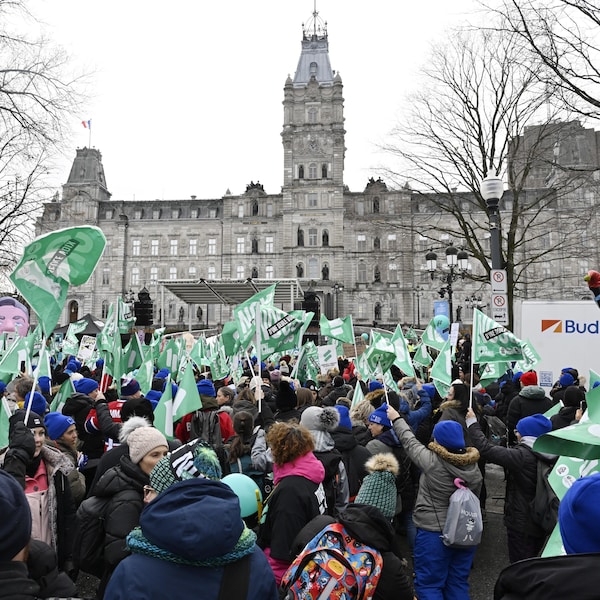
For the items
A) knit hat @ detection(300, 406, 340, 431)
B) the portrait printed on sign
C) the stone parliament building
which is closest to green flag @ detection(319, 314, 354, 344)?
knit hat @ detection(300, 406, 340, 431)

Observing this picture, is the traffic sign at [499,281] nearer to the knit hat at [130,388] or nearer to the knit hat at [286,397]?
the knit hat at [286,397]

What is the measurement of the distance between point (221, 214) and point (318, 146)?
13.5 meters

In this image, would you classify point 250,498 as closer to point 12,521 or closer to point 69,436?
point 12,521

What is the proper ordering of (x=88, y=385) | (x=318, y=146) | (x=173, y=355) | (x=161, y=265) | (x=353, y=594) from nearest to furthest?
1. (x=353, y=594)
2. (x=88, y=385)
3. (x=173, y=355)
4. (x=318, y=146)
5. (x=161, y=265)

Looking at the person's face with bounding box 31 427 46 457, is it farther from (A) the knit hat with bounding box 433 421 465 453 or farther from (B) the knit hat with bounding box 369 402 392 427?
(A) the knit hat with bounding box 433 421 465 453

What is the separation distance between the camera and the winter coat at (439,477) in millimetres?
3918

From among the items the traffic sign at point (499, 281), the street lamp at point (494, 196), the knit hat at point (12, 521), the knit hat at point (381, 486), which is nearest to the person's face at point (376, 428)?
the knit hat at point (381, 486)

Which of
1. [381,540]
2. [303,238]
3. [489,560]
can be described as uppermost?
[303,238]

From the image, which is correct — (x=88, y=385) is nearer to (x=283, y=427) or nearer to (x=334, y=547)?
(x=283, y=427)

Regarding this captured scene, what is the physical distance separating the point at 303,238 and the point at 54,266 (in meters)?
52.6

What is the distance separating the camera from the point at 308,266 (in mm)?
56781

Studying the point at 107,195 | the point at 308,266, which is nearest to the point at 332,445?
the point at 308,266

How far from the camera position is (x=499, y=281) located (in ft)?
32.4

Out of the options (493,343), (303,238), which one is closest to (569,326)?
(493,343)
